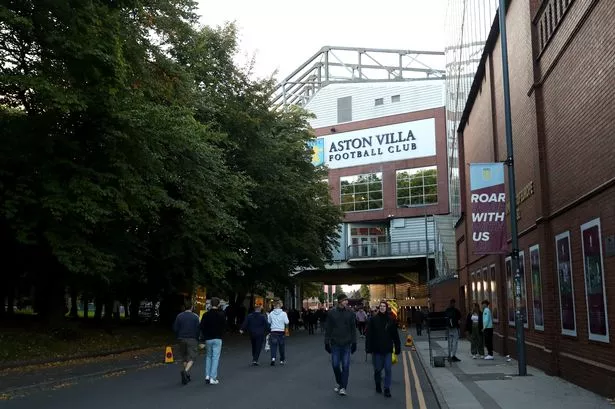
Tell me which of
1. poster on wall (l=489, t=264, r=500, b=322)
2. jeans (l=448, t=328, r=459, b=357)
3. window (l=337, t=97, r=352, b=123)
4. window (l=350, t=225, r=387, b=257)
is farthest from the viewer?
window (l=337, t=97, r=352, b=123)

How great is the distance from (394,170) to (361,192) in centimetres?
418

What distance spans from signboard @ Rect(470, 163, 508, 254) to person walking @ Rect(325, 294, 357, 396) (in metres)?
5.34

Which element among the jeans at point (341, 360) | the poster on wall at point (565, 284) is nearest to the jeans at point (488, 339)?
the poster on wall at point (565, 284)

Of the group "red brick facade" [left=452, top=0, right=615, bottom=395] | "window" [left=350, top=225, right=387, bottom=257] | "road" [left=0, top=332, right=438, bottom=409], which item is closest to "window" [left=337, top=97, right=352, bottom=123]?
"window" [left=350, top=225, right=387, bottom=257]

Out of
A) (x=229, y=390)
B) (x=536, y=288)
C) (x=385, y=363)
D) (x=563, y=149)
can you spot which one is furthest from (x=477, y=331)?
(x=229, y=390)

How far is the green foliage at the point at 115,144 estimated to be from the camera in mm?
15734

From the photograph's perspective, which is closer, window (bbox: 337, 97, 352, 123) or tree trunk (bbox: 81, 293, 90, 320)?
tree trunk (bbox: 81, 293, 90, 320)

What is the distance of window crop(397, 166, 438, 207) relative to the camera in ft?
211

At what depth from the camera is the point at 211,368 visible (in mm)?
13430

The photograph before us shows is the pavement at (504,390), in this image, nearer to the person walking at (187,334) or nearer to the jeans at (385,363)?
the jeans at (385,363)

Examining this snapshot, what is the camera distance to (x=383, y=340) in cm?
1127

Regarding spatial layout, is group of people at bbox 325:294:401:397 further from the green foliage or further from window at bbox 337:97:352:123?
window at bbox 337:97:352:123

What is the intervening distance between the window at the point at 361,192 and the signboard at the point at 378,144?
5.05ft

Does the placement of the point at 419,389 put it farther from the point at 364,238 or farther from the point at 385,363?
the point at 364,238
